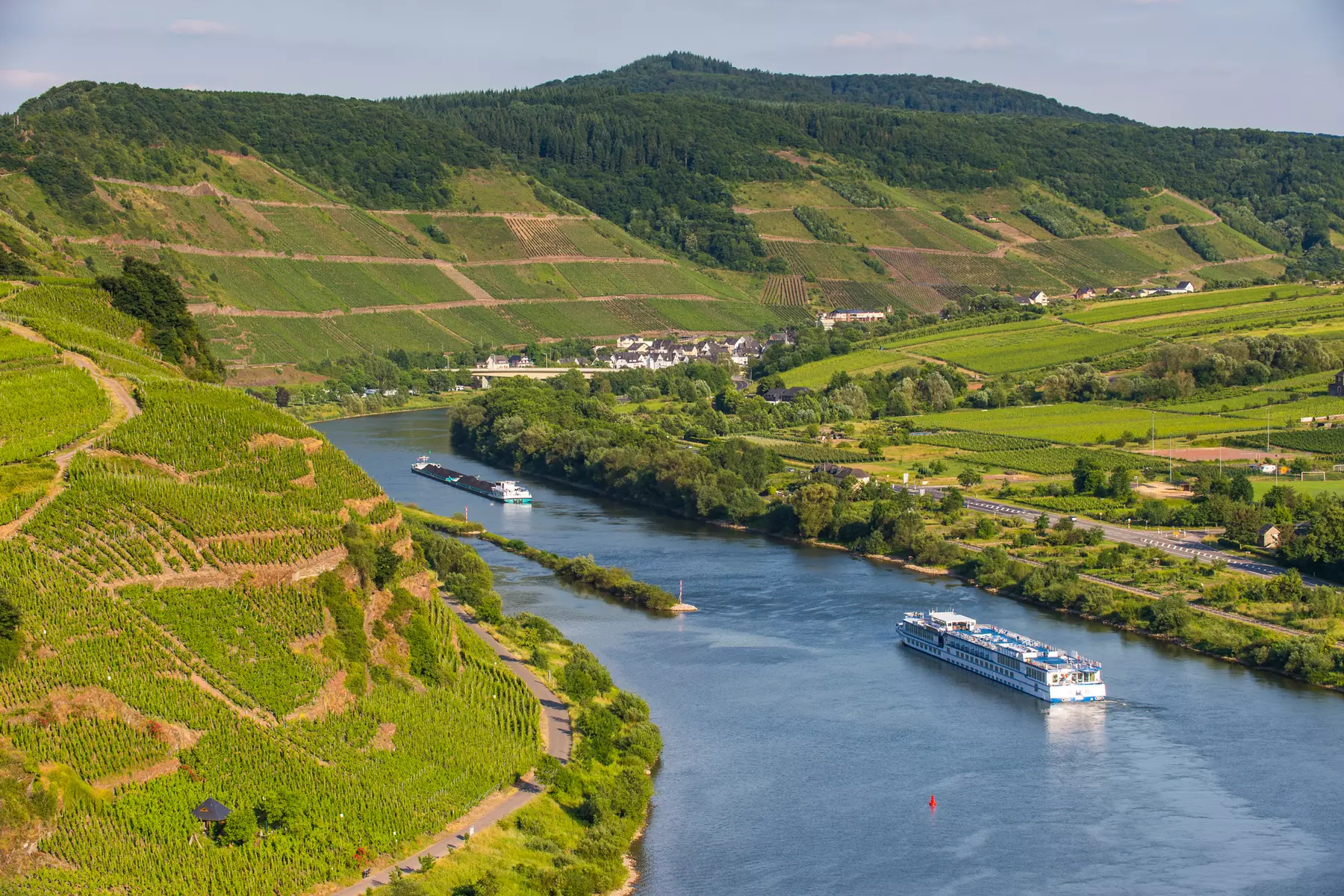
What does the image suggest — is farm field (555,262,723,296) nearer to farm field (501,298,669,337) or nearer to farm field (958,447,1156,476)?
farm field (501,298,669,337)

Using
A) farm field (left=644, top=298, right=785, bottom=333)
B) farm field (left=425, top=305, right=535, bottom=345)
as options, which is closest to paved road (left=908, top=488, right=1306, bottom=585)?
farm field (left=425, top=305, right=535, bottom=345)

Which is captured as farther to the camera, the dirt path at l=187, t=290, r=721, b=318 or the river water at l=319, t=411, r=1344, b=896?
the dirt path at l=187, t=290, r=721, b=318

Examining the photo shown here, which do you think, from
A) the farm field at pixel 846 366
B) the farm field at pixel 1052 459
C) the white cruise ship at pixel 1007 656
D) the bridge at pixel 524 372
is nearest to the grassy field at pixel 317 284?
the bridge at pixel 524 372

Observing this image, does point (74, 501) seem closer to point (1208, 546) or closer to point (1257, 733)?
point (1257, 733)

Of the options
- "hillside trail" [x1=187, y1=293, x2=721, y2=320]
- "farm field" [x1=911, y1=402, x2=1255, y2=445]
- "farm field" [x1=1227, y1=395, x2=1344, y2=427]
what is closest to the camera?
"farm field" [x1=911, y1=402, x2=1255, y2=445]

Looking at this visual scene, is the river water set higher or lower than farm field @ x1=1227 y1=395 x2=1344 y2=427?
lower

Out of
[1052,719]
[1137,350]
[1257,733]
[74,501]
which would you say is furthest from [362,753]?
[1137,350]

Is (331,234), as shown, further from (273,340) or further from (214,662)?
(214,662)
